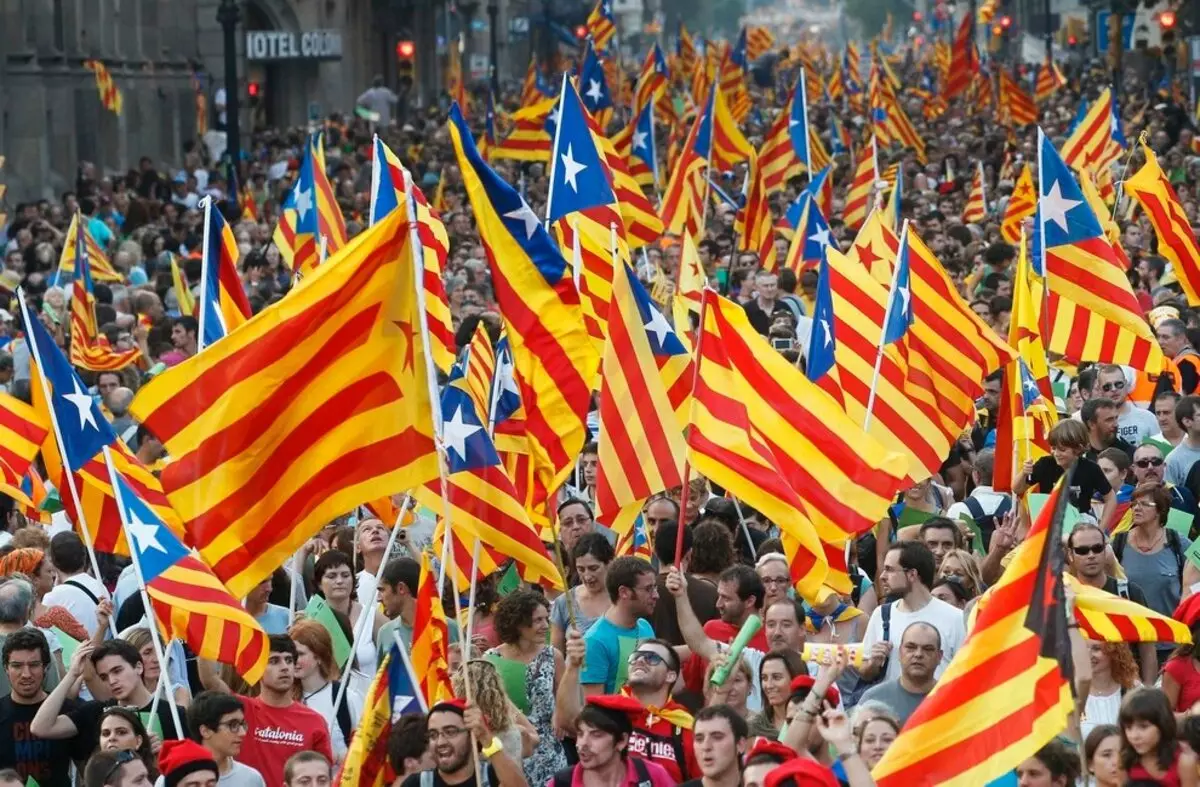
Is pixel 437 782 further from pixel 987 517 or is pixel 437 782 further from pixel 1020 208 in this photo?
pixel 1020 208

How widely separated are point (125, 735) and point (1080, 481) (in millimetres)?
5185

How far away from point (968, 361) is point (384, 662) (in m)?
4.98

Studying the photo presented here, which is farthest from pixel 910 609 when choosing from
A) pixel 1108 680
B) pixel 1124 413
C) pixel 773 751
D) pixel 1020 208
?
pixel 1020 208

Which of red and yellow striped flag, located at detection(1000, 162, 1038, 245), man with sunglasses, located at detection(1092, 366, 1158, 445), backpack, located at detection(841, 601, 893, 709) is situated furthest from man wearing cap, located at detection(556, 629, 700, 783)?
red and yellow striped flag, located at detection(1000, 162, 1038, 245)

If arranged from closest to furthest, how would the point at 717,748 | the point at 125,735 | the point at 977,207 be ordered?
1. the point at 717,748
2. the point at 125,735
3. the point at 977,207

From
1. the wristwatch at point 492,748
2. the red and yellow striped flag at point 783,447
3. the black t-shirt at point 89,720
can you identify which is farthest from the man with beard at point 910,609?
the black t-shirt at point 89,720

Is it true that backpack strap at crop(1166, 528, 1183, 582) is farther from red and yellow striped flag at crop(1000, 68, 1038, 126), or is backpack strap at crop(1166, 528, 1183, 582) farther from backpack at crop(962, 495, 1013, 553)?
red and yellow striped flag at crop(1000, 68, 1038, 126)

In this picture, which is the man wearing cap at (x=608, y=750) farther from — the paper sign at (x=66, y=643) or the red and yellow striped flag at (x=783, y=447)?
the paper sign at (x=66, y=643)

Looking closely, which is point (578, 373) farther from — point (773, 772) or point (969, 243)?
point (969, 243)

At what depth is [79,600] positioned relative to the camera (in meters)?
11.4

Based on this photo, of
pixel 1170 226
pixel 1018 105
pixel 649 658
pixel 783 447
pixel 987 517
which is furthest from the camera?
pixel 1018 105

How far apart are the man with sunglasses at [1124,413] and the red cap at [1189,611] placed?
13.7 ft

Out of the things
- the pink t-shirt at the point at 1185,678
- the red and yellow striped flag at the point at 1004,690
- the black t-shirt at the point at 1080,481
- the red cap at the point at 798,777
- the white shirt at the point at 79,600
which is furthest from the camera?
the black t-shirt at the point at 1080,481

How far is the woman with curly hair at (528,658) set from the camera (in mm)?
9750
